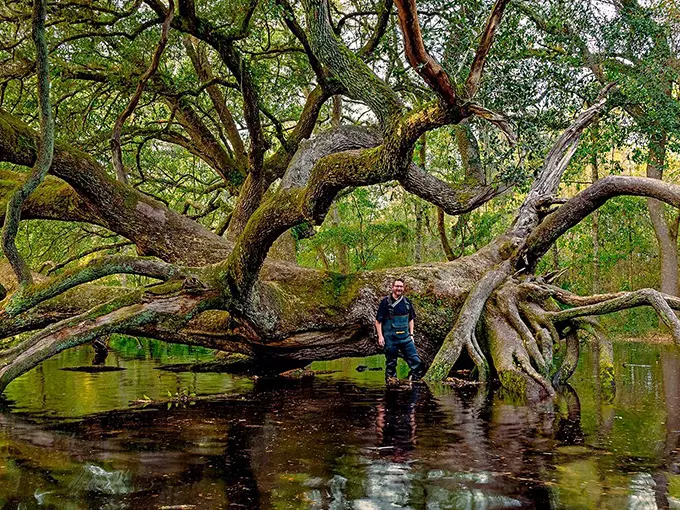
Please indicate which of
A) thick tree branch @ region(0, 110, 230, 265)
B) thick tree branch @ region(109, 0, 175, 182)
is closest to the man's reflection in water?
thick tree branch @ region(0, 110, 230, 265)

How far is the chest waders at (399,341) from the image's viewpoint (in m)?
10.4

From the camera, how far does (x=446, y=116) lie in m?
5.84

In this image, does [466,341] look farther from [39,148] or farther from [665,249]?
[665,249]

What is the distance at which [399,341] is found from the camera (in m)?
10.5

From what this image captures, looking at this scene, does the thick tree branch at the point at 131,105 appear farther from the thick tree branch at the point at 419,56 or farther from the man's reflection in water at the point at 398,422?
the man's reflection in water at the point at 398,422

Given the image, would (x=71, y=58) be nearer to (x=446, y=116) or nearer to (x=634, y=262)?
(x=446, y=116)

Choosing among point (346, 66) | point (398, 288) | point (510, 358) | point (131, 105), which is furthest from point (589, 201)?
point (131, 105)

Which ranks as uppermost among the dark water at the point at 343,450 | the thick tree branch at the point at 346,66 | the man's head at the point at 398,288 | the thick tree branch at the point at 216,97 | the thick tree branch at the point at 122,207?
the thick tree branch at the point at 216,97

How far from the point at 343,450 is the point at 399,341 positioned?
17.0 feet

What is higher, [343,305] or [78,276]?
[78,276]

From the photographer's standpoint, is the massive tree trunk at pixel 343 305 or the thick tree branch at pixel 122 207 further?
the thick tree branch at pixel 122 207

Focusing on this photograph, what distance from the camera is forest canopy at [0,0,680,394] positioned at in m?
7.70

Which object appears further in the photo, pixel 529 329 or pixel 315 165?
pixel 529 329

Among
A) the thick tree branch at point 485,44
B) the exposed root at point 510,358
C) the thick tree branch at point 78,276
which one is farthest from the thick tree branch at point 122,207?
the thick tree branch at point 485,44
